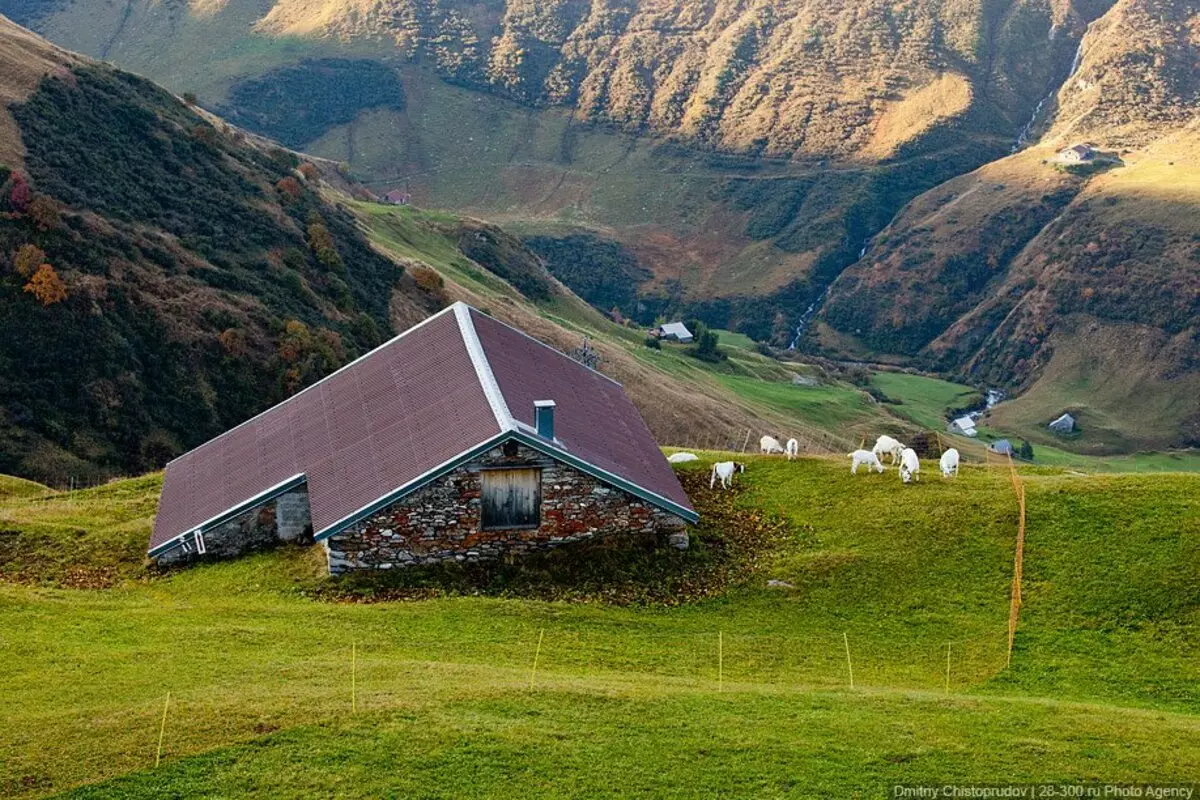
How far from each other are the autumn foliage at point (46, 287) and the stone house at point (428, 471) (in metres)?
22.7

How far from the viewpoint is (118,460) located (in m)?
48.1

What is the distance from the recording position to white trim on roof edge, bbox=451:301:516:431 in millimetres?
26830

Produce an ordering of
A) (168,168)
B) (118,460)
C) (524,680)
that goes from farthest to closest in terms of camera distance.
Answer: (168,168), (118,460), (524,680)

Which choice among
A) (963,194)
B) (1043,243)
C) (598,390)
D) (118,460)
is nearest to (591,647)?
(598,390)

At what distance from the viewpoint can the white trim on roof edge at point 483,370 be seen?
2683cm

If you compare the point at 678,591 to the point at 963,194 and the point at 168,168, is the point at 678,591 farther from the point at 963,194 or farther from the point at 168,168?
the point at 963,194

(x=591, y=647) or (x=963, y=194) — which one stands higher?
(x=963, y=194)

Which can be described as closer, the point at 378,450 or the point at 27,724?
the point at 27,724

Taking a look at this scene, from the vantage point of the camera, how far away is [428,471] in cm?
2622

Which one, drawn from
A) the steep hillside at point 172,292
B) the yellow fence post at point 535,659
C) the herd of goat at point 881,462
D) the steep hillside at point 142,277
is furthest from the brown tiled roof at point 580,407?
the steep hillside at point 142,277

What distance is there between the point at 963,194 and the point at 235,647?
19704cm

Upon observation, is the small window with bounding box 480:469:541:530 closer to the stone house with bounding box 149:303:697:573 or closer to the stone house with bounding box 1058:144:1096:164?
the stone house with bounding box 149:303:697:573

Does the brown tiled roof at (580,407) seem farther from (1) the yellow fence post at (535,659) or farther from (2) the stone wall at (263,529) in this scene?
(2) the stone wall at (263,529)

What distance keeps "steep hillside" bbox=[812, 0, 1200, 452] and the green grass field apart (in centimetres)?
11044
